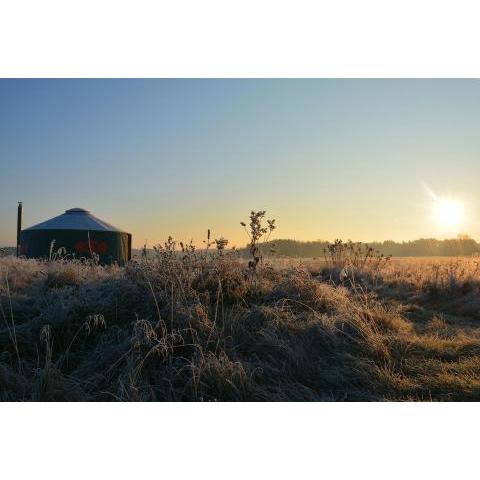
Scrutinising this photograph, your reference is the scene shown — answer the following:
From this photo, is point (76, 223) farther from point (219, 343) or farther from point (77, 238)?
point (219, 343)

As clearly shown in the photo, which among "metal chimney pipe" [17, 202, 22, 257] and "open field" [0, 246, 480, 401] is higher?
"metal chimney pipe" [17, 202, 22, 257]

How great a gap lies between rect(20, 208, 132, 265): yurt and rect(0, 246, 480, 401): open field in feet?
37.6

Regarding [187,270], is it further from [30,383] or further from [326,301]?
[30,383]

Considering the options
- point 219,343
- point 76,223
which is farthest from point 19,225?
point 219,343

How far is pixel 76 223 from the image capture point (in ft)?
59.3

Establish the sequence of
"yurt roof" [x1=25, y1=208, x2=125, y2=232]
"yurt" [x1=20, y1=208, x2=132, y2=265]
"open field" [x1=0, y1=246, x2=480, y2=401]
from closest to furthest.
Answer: "open field" [x1=0, y1=246, x2=480, y2=401], "yurt" [x1=20, y1=208, x2=132, y2=265], "yurt roof" [x1=25, y1=208, x2=125, y2=232]

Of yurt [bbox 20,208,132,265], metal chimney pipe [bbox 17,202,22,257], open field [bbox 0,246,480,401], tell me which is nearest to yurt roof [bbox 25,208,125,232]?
yurt [bbox 20,208,132,265]

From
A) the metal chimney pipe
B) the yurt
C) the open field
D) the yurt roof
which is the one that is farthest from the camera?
the metal chimney pipe

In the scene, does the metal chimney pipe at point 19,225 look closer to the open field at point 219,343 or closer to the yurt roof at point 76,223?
the yurt roof at point 76,223

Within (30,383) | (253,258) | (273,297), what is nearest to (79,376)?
(30,383)

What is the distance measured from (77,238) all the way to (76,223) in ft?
3.26

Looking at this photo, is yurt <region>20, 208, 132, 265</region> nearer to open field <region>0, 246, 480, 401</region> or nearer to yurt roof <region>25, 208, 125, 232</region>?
yurt roof <region>25, 208, 125, 232</region>

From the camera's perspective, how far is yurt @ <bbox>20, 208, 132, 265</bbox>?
17.1 m

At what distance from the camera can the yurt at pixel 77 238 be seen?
1708 centimetres
